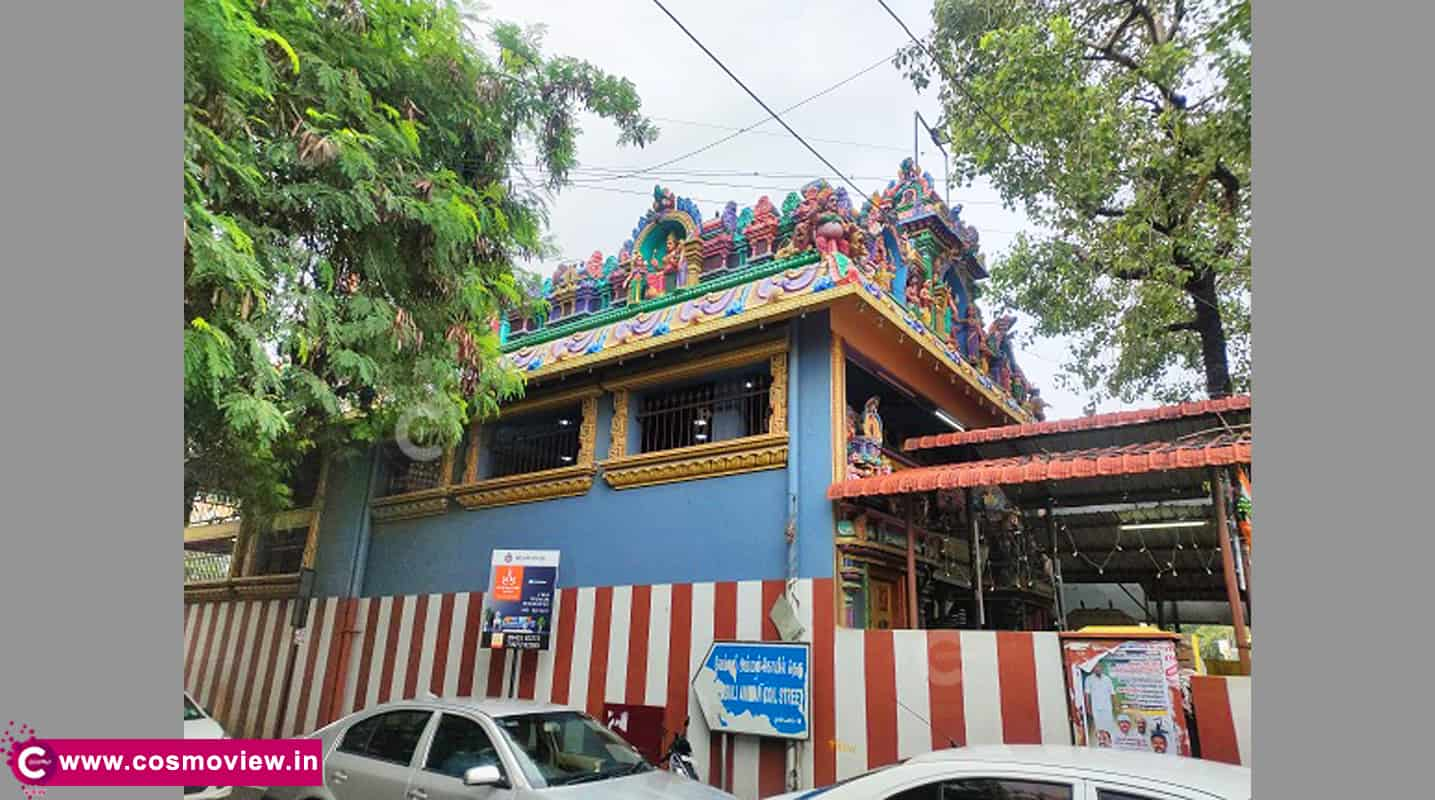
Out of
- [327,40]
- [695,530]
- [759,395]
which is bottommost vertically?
[695,530]

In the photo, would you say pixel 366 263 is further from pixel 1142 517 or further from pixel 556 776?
pixel 1142 517

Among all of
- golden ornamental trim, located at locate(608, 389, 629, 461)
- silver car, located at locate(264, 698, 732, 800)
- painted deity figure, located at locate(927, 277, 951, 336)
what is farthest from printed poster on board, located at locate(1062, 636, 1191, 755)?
golden ornamental trim, located at locate(608, 389, 629, 461)

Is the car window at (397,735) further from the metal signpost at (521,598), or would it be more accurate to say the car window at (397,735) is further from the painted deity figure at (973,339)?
the painted deity figure at (973,339)

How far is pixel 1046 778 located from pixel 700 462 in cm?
590

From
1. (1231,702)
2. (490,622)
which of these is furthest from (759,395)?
(1231,702)

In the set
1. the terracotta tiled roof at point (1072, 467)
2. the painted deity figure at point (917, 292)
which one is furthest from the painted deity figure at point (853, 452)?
the painted deity figure at point (917, 292)

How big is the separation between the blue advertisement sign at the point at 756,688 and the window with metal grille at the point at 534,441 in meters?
3.75

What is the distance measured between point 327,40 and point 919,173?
771 centimetres

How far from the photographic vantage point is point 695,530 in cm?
888

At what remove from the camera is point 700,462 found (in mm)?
8992

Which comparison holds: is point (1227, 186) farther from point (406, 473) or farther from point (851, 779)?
point (406, 473)

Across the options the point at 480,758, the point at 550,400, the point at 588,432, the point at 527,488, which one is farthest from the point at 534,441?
the point at 480,758

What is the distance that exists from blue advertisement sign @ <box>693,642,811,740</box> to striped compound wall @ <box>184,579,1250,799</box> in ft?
0.54

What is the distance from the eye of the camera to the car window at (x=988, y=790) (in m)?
3.33
